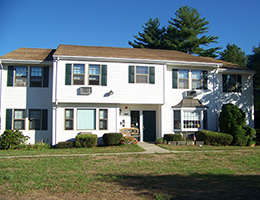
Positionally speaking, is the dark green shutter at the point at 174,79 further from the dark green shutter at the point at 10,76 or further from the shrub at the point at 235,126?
the dark green shutter at the point at 10,76

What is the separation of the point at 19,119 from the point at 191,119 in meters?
11.3

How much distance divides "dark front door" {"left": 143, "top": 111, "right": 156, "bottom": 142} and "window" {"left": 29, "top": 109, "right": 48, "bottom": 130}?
21.6 feet

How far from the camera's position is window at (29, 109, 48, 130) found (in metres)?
16.0

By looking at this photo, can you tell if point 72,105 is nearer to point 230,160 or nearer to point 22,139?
point 22,139

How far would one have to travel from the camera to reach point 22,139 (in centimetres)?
1538

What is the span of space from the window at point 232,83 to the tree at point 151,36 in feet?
57.8

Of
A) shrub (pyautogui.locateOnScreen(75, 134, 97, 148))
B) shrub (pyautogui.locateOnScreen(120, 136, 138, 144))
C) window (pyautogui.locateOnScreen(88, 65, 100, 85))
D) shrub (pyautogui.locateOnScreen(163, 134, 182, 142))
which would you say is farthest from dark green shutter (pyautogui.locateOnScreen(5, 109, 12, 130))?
shrub (pyautogui.locateOnScreen(163, 134, 182, 142))

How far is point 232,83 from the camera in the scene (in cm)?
1820

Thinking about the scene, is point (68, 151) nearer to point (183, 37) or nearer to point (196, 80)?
point (196, 80)

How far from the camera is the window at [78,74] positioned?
50.2ft

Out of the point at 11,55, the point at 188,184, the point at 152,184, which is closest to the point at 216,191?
the point at 188,184

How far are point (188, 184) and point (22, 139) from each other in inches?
468

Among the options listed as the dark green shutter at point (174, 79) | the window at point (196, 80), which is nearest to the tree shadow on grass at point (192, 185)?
the dark green shutter at point (174, 79)

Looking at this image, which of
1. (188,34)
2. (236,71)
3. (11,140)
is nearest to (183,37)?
(188,34)
